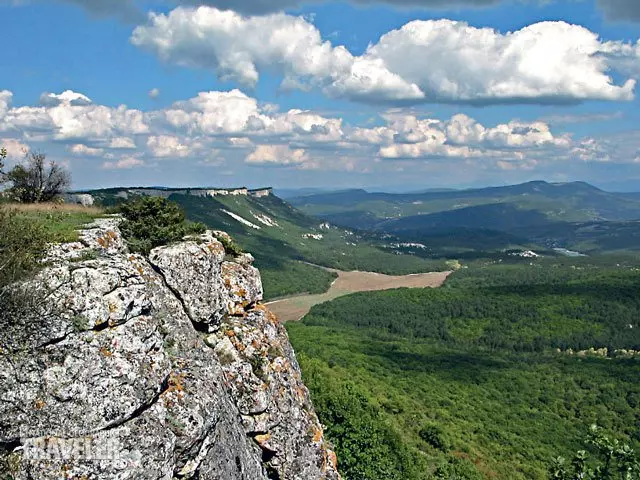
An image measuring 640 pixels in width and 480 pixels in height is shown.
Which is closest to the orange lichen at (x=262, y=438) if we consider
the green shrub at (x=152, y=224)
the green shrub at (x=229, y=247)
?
the green shrub at (x=152, y=224)

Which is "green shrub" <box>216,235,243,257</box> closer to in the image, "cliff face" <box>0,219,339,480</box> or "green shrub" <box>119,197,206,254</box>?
"green shrub" <box>119,197,206,254</box>

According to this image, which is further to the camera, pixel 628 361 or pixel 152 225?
pixel 628 361

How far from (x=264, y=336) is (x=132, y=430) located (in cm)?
875

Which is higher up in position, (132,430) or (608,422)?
(132,430)

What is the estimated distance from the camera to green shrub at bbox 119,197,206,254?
18.7m

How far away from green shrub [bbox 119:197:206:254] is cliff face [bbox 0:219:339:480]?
0.66 meters

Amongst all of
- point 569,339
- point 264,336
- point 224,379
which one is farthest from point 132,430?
point 569,339

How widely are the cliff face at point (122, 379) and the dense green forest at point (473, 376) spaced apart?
17085mm

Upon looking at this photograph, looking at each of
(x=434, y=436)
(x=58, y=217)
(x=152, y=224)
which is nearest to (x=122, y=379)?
(x=152, y=224)

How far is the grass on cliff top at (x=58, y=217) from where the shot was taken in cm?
1523

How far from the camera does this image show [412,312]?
150875 millimetres

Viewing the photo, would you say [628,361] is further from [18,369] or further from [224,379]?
[18,369]

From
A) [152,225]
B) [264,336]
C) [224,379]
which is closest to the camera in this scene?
[224,379]

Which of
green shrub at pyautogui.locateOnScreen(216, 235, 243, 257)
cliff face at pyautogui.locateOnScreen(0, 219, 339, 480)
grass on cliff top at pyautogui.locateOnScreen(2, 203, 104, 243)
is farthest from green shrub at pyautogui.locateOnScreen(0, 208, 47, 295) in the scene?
green shrub at pyautogui.locateOnScreen(216, 235, 243, 257)
